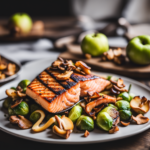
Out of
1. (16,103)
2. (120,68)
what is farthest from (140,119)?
(120,68)

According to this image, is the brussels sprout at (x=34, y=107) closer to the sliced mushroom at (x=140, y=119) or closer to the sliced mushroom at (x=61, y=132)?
the sliced mushroom at (x=61, y=132)

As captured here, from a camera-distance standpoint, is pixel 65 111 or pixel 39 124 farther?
pixel 65 111

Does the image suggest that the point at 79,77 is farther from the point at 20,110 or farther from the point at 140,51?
the point at 140,51

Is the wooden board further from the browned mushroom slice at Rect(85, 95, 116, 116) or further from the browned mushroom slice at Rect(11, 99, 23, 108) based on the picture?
the browned mushroom slice at Rect(11, 99, 23, 108)

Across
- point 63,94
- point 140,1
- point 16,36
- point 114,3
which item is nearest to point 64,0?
point 114,3

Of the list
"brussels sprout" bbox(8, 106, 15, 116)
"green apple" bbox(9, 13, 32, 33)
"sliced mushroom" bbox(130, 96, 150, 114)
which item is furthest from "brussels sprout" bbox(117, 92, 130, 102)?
"green apple" bbox(9, 13, 32, 33)

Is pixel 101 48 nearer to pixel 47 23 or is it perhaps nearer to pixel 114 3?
pixel 47 23

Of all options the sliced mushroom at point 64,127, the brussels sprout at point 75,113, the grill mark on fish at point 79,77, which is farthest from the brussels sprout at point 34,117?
the grill mark on fish at point 79,77
